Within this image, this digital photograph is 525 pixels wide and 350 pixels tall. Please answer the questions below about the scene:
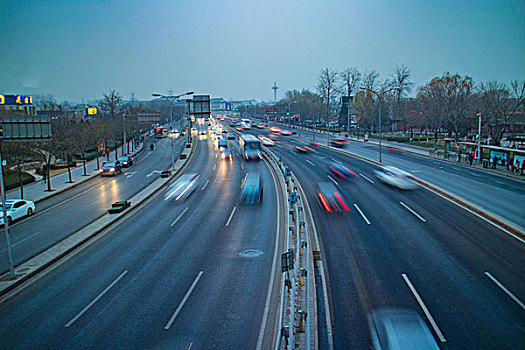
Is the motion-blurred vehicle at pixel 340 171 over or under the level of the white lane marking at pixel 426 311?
over

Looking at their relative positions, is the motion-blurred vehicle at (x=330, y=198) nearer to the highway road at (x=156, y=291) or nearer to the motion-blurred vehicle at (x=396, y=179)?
the highway road at (x=156, y=291)

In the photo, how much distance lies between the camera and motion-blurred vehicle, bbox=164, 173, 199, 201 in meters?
32.7

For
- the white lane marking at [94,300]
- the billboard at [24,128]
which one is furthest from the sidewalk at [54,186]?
the white lane marking at [94,300]

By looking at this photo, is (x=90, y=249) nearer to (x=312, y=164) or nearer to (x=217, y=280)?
(x=217, y=280)

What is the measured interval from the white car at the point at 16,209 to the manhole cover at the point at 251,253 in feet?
58.4

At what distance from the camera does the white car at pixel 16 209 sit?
83.4ft

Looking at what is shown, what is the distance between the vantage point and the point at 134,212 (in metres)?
27.8

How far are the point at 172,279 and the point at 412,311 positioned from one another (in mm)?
9666

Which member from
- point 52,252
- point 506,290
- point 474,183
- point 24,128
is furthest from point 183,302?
point 474,183

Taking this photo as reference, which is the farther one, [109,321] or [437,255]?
[437,255]

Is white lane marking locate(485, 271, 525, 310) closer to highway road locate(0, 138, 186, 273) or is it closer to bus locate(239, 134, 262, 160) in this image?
highway road locate(0, 138, 186, 273)

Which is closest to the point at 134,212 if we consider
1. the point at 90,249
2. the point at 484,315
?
the point at 90,249

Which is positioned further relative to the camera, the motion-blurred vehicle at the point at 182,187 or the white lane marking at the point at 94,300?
the motion-blurred vehicle at the point at 182,187

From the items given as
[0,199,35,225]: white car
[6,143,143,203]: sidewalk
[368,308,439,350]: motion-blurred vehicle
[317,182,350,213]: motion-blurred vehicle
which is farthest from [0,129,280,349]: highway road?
[6,143,143,203]: sidewalk
